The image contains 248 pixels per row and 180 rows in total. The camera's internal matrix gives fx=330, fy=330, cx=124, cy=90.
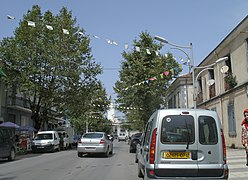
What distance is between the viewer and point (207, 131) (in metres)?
7.55

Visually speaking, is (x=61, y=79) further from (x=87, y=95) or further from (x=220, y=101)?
(x=220, y=101)

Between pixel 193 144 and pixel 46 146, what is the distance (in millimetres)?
20186

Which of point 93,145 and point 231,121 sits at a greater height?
point 231,121

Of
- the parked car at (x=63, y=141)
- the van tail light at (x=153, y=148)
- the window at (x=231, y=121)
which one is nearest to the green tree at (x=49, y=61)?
the parked car at (x=63, y=141)

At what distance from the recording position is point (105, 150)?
1914 centimetres

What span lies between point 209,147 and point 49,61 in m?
22.6

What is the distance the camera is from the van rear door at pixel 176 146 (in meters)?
7.28

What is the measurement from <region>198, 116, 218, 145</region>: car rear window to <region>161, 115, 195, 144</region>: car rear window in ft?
0.69

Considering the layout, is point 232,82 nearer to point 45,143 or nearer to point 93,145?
point 93,145

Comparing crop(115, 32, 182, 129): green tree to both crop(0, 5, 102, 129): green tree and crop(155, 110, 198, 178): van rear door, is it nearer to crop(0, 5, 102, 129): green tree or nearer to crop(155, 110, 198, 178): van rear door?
crop(0, 5, 102, 129): green tree

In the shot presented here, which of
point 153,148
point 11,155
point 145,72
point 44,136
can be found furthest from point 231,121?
point 153,148

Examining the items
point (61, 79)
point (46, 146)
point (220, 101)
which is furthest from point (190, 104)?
point (46, 146)

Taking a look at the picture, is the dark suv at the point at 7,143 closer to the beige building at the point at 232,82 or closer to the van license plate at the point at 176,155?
the beige building at the point at 232,82

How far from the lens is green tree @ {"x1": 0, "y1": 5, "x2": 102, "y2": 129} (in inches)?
1123
